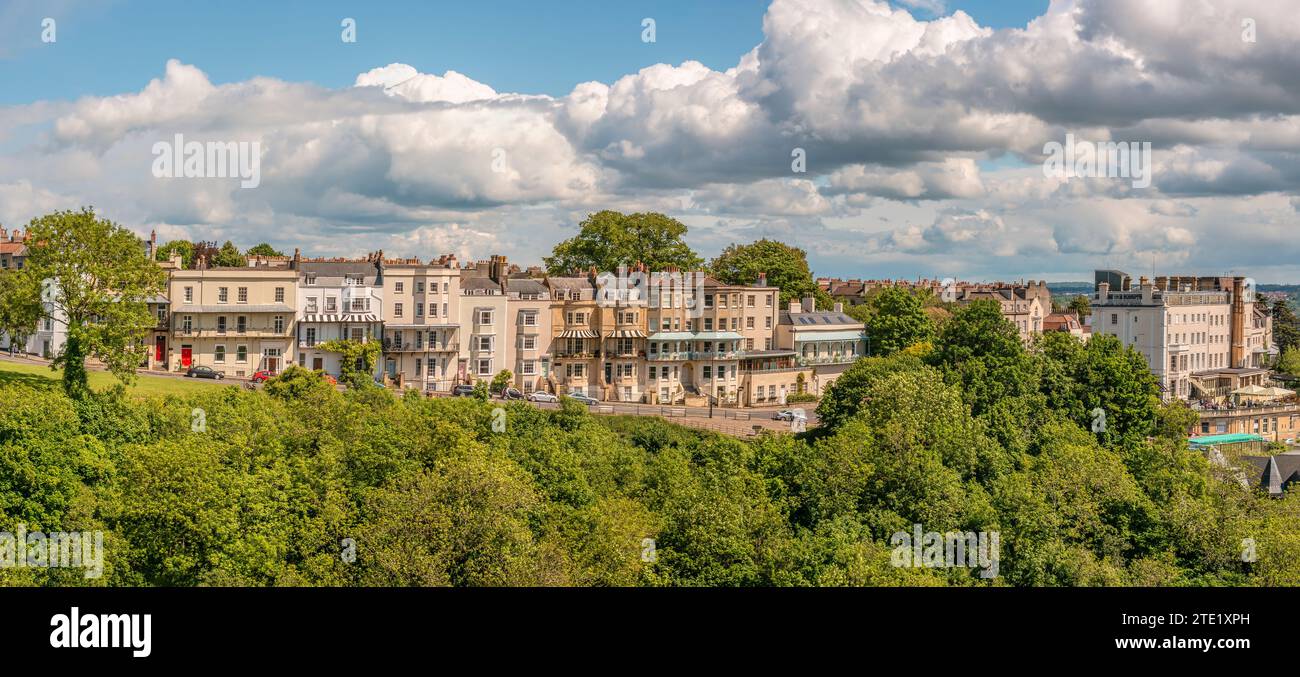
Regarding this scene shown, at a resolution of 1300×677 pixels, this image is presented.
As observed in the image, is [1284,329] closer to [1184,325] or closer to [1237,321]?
[1237,321]

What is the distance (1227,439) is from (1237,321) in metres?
32.5

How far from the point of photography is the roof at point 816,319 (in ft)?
277

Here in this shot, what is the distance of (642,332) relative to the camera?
76.0m

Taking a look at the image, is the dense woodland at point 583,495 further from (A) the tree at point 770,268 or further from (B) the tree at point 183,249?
(B) the tree at point 183,249

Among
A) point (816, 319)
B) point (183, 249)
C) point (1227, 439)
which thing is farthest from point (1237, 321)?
point (183, 249)

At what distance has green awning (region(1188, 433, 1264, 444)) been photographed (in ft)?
266

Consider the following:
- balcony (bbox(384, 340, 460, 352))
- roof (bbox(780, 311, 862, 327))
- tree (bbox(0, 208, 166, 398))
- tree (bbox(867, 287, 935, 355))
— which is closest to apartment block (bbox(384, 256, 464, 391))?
balcony (bbox(384, 340, 460, 352))

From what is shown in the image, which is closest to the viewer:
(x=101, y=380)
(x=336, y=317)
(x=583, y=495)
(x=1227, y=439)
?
(x=583, y=495)

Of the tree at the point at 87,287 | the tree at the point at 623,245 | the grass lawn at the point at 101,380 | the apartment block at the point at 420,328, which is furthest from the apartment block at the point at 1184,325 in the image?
the tree at the point at 87,287

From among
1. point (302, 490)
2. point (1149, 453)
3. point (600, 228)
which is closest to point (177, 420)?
point (302, 490)

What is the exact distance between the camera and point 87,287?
1961 inches

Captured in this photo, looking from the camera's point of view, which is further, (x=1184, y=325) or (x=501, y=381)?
(x=1184, y=325)
